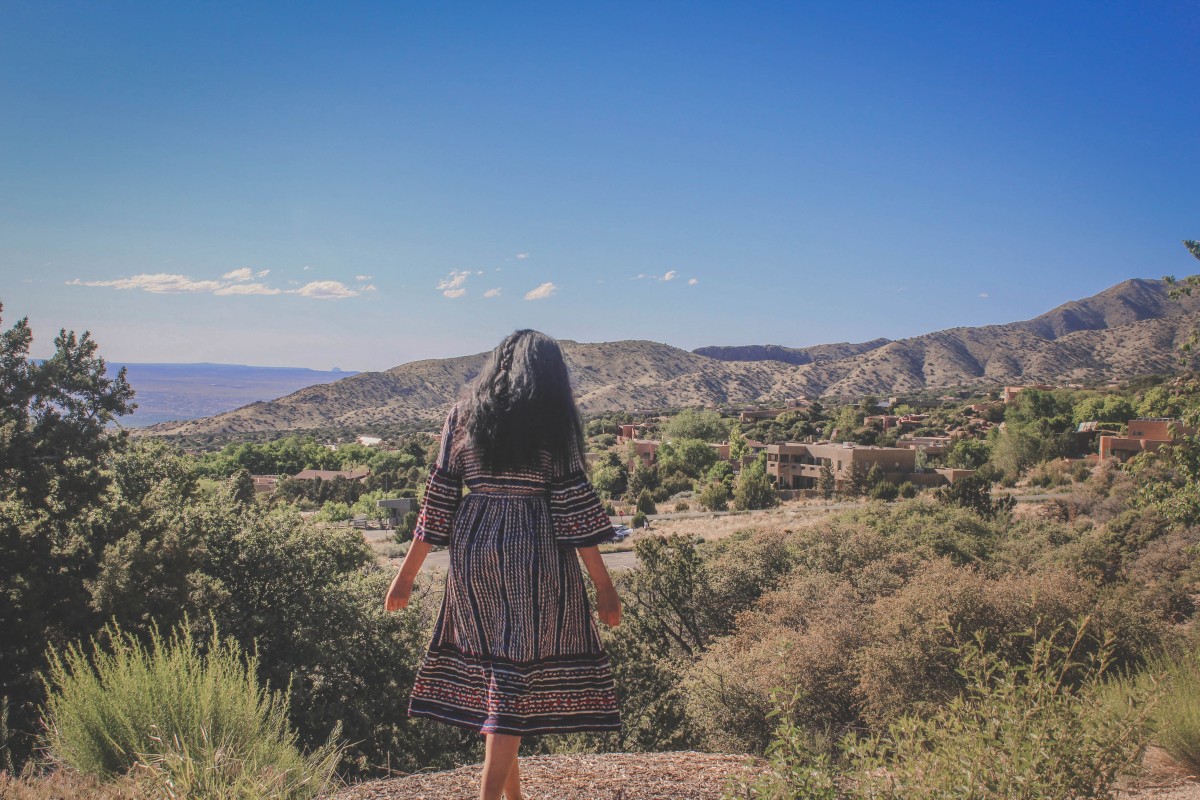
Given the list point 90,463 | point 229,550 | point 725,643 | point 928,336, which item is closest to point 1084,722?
point 725,643

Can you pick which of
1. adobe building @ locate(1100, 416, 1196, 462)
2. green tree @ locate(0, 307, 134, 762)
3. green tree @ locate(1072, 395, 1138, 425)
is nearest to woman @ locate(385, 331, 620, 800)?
green tree @ locate(0, 307, 134, 762)

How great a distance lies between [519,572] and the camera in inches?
102

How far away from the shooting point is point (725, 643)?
1095 centimetres

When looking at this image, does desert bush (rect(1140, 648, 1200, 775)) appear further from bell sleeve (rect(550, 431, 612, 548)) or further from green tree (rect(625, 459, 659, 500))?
green tree (rect(625, 459, 659, 500))

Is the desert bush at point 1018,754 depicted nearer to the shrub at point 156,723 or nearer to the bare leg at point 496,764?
the bare leg at point 496,764

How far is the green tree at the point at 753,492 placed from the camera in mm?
42750

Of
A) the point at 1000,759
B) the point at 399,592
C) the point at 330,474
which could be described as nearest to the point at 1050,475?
the point at 1000,759

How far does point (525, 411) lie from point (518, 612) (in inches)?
26.4

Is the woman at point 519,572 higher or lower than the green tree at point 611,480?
higher

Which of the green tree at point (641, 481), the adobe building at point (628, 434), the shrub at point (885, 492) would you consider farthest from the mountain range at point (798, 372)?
the shrub at point (885, 492)

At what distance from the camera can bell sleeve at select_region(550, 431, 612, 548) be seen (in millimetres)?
2619

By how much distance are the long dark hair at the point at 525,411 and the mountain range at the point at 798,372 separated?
8620cm

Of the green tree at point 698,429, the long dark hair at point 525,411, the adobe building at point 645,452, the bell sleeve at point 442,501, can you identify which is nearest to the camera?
the long dark hair at point 525,411

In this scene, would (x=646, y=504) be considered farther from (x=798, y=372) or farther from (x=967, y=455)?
(x=798, y=372)
